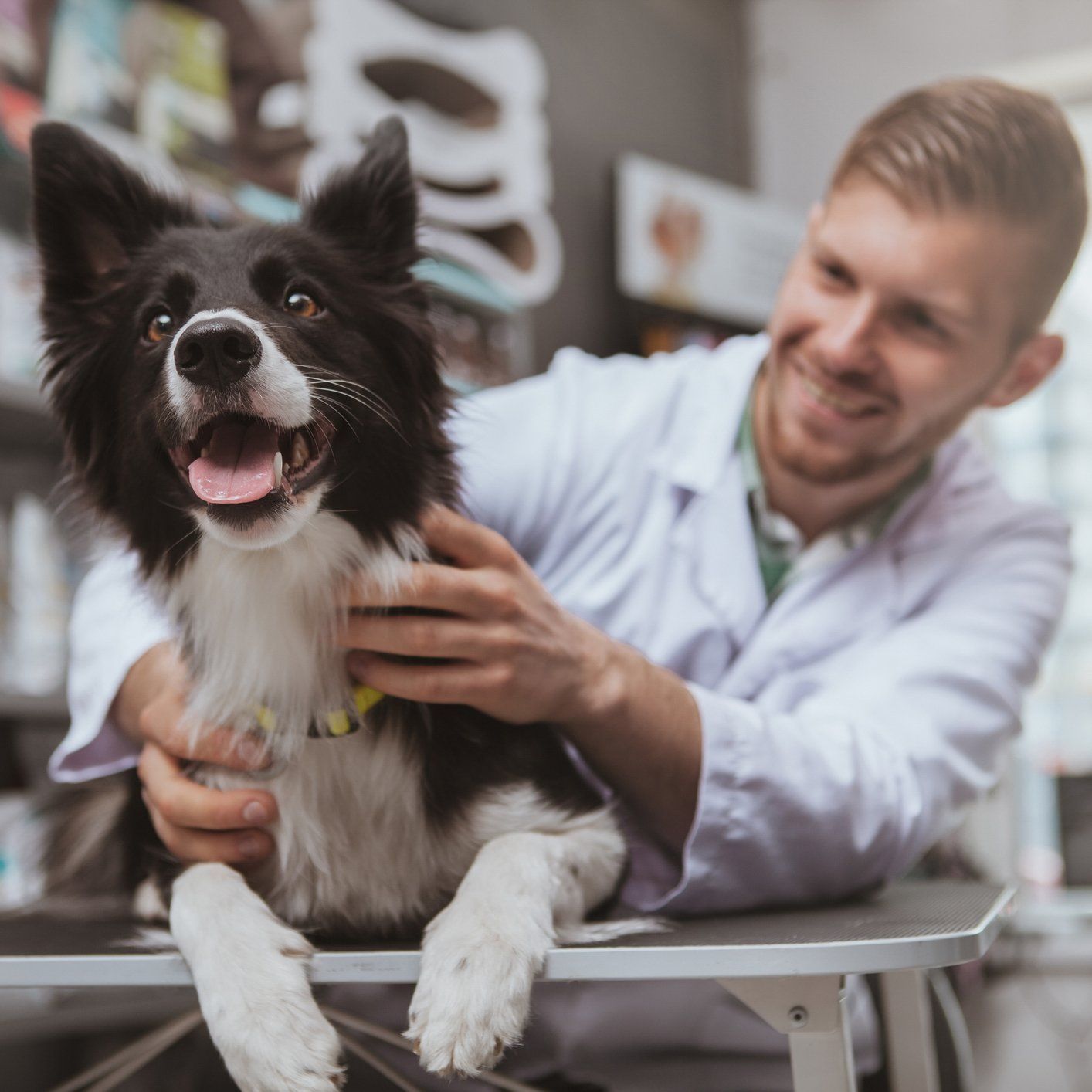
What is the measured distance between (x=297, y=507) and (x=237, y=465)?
69mm

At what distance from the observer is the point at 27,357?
2.03m

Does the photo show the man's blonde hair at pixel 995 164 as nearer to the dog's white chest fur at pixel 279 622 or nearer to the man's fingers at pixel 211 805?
the dog's white chest fur at pixel 279 622

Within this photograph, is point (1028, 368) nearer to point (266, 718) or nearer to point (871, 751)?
point (871, 751)

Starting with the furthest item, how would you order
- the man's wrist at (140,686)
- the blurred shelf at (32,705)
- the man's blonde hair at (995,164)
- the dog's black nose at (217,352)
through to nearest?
the blurred shelf at (32,705) < the man's blonde hair at (995,164) < the man's wrist at (140,686) < the dog's black nose at (217,352)

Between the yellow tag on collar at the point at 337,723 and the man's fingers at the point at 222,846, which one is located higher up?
the yellow tag on collar at the point at 337,723

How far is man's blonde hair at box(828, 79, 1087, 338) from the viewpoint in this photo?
4.86ft

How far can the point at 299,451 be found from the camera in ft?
3.50

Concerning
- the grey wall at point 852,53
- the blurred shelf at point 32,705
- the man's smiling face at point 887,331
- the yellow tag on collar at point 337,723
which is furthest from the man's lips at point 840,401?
the grey wall at point 852,53

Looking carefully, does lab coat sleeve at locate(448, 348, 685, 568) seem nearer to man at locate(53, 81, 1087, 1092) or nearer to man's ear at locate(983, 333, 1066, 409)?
man at locate(53, 81, 1087, 1092)

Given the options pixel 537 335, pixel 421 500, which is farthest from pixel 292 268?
pixel 537 335

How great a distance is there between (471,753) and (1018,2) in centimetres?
361

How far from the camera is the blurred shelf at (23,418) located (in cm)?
201

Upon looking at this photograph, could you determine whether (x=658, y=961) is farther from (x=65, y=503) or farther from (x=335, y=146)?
(x=335, y=146)

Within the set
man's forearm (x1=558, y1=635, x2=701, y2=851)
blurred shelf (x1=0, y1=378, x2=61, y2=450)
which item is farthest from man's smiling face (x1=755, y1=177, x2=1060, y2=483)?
blurred shelf (x1=0, y1=378, x2=61, y2=450)
